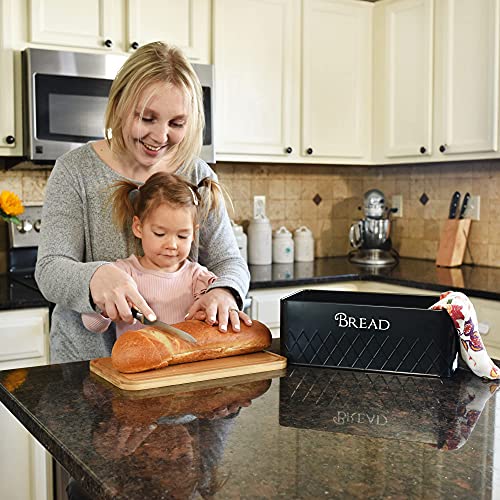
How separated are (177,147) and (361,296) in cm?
56

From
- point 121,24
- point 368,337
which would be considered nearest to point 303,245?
point 121,24

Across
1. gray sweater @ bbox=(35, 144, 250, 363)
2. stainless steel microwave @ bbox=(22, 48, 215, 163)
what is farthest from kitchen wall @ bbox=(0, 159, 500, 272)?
gray sweater @ bbox=(35, 144, 250, 363)

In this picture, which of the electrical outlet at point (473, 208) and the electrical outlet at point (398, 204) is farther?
the electrical outlet at point (398, 204)

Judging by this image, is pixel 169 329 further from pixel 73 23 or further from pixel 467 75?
pixel 467 75

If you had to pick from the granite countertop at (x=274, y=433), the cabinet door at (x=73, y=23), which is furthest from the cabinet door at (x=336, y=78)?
the granite countertop at (x=274, y=433)

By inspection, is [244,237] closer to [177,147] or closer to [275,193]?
[275,193]

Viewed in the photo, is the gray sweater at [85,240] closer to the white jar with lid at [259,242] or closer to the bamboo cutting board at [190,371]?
Result: the bamboo cutting board at [190,371]

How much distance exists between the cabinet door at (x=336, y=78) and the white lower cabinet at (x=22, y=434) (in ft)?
5.35

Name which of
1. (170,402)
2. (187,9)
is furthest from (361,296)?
(187,9)

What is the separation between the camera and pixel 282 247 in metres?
3.68

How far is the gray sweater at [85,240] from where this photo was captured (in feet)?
5.18

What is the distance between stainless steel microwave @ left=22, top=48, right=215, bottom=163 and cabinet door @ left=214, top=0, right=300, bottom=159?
54cm

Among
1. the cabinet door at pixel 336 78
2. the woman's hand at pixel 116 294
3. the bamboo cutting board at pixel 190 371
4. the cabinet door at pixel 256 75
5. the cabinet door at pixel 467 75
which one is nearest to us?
the bamboo cutting board at pixel 190 371

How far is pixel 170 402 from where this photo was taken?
1.14m
